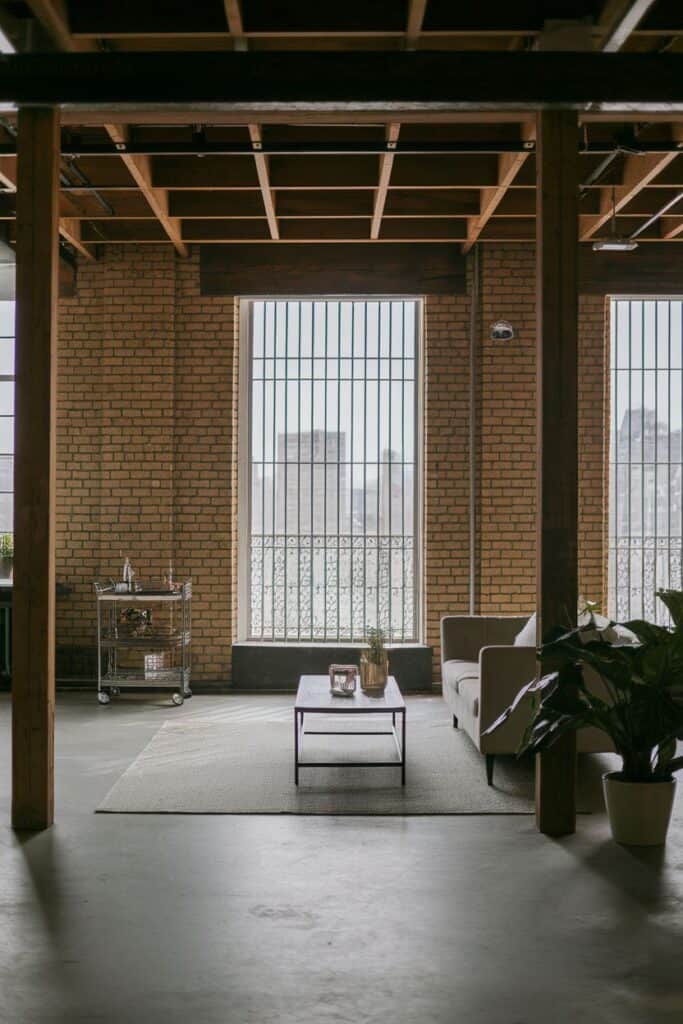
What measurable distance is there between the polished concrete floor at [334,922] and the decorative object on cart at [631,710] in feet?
0.59

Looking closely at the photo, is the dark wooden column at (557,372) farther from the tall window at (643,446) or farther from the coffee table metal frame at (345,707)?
the tall window at (643,446)

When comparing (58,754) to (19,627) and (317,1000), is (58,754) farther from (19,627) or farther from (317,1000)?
(317,1000)

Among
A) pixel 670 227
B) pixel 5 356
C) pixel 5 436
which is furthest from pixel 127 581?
pixel 670 227

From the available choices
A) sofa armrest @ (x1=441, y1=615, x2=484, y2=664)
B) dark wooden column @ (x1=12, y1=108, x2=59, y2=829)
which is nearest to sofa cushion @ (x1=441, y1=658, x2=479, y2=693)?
sofa armrest @ (x1=441, y1=615, x2=484, y2=664)

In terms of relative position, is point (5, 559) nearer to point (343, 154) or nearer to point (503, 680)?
point (343, 154)

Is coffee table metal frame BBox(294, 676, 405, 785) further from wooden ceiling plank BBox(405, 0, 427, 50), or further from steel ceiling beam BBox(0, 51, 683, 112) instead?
wooden ceiling plank BBox(405, 0, 427, 50)

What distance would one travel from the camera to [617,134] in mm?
5938

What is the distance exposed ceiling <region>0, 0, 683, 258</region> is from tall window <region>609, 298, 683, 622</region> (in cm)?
93

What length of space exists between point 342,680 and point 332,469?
3.15m

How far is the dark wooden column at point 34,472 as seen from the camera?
4.65 metres

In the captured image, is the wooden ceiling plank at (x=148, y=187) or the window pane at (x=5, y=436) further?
the window pane at (x=5, y=436)

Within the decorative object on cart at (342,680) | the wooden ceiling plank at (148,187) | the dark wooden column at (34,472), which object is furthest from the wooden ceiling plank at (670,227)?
the dark wooden column at (34,472)

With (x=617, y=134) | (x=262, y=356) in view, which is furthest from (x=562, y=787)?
(x=262, y=356)

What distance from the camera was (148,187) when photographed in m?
6.75
